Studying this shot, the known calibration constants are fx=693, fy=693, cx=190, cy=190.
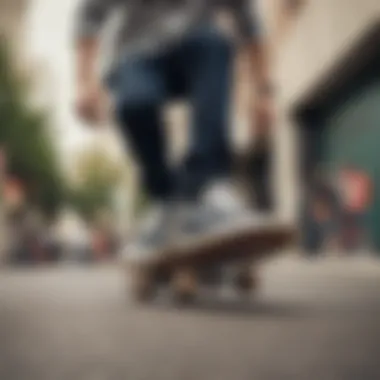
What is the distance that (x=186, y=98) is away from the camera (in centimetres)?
53

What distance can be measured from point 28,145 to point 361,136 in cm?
23

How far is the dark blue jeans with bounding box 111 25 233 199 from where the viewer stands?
492 mm

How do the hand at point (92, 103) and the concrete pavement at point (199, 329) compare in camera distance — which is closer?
the concrete pavement at point (199, 329)

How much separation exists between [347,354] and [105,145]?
21 centimetres

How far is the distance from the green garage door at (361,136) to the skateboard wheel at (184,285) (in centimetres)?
14

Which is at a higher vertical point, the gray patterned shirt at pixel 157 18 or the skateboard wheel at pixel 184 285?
the gray patterned shirt at pixel 157 18

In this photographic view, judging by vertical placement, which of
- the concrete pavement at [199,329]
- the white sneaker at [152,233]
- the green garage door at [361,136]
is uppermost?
the green garage door at [361,136]

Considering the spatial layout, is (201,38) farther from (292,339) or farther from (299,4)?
(292,339)

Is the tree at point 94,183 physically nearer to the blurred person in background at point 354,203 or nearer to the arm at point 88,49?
the arm at point 88,49

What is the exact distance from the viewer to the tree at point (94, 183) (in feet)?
1.52

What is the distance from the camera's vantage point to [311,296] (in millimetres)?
529

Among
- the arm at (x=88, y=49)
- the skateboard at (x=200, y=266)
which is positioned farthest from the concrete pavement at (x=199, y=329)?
the arm at (x=88, y=49)

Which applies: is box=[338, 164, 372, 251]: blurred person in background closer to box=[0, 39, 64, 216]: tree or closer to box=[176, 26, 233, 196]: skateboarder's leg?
box=[176, 26, 233, 196]: skateboarder's leg

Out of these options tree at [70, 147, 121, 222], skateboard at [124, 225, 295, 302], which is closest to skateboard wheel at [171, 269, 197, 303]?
skateboard at [124, 225, 295, 302]
